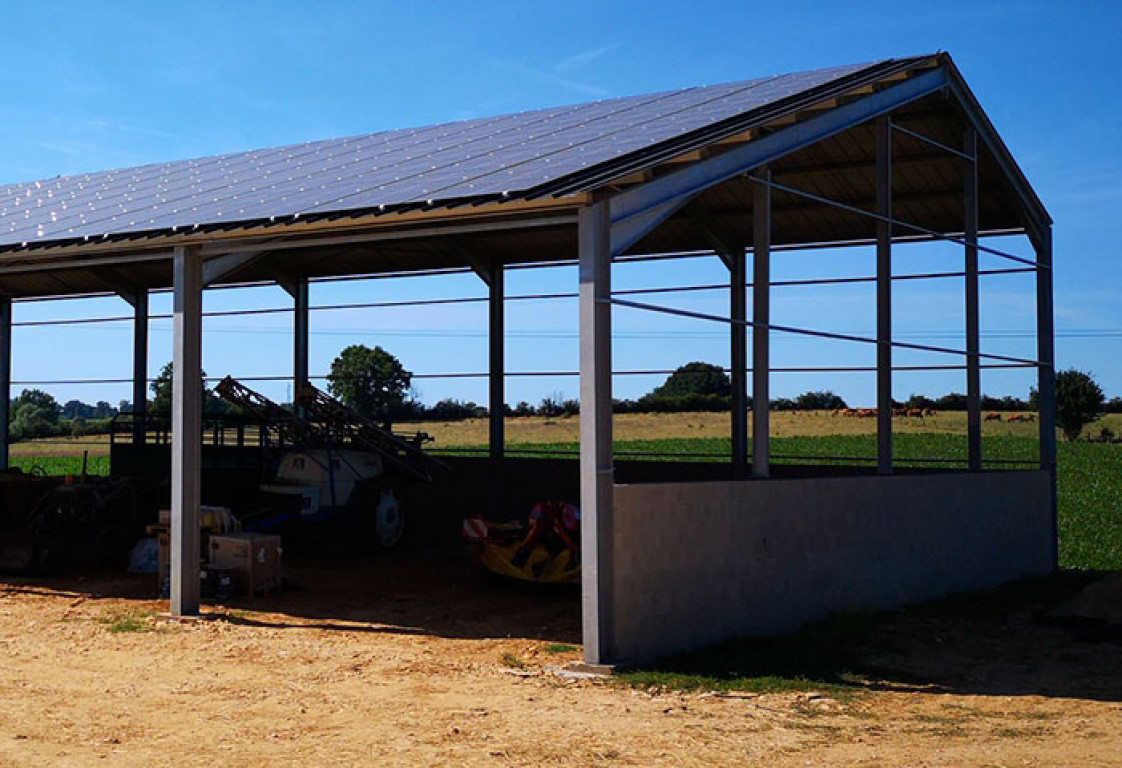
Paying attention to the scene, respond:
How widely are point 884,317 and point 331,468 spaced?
8.22 metres

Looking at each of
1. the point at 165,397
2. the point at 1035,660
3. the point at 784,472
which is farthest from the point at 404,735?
the point at 165,397

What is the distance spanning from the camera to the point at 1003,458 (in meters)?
48.8

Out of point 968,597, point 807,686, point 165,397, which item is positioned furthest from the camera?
point 165,397

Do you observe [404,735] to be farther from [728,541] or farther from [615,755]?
[728,541]

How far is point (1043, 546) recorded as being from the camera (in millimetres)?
18984

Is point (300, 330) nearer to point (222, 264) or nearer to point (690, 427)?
point (222, 264)

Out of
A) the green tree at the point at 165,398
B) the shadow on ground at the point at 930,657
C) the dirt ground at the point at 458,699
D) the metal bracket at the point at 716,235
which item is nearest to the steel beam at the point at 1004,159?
the metal bracket at the point at 716,235

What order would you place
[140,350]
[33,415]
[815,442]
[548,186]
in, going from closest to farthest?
[548,186]
[140,350]
[815,442]
[33,415]

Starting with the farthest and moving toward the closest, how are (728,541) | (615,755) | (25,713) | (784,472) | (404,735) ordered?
(784,472), (728,541), (25,713), (404,735), (615,755)

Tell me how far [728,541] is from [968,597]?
5.44 m

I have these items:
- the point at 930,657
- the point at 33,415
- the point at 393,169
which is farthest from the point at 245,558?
the point at 33,415

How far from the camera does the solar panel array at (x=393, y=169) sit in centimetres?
1225

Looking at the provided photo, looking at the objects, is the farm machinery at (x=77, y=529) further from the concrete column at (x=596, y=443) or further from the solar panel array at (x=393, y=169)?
the concrete column at (x=596, y=443)

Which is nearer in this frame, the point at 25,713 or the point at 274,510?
the point at 25,713
